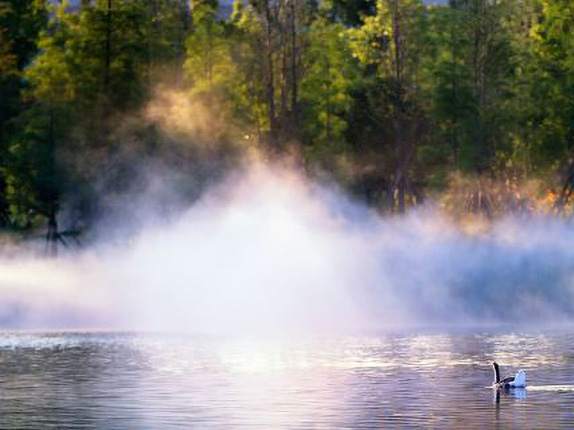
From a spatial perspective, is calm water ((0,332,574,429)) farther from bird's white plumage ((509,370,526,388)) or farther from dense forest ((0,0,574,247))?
dense forest ((0,0,574,247))

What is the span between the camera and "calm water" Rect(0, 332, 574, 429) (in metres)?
36.9

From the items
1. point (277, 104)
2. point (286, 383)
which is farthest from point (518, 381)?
point (277, 104)

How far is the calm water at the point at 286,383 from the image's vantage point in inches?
1453

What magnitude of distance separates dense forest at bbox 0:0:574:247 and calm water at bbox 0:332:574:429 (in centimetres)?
2764

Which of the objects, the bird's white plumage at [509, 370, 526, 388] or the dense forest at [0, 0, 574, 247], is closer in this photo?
the bird's white plumage at [509, 370, 526, 388]

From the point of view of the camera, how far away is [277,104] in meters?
100

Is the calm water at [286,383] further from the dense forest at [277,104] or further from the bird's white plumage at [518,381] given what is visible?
the dense forest at [277,104]

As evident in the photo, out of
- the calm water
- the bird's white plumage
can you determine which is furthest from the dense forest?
the bird's white plumage

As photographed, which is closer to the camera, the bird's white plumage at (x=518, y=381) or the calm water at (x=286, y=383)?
the calm water at (x=286, y=383)

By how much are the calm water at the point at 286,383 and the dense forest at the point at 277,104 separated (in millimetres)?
27637

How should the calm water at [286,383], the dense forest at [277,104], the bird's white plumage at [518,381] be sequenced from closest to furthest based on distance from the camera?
the calm water at [286,383]
the bird's white plumage at [518,381]
the dense forest at [277,104]

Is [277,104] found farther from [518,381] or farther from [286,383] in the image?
[518,381]

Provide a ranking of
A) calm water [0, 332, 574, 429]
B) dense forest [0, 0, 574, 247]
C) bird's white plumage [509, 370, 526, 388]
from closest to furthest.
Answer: calm water [0, 332, 574, 429], bird's white plumage [509, 370, 526, 388], dense forest [0, 0, 574, 247]

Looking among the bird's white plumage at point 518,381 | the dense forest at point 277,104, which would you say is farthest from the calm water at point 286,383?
the dense forest at point 277,104
